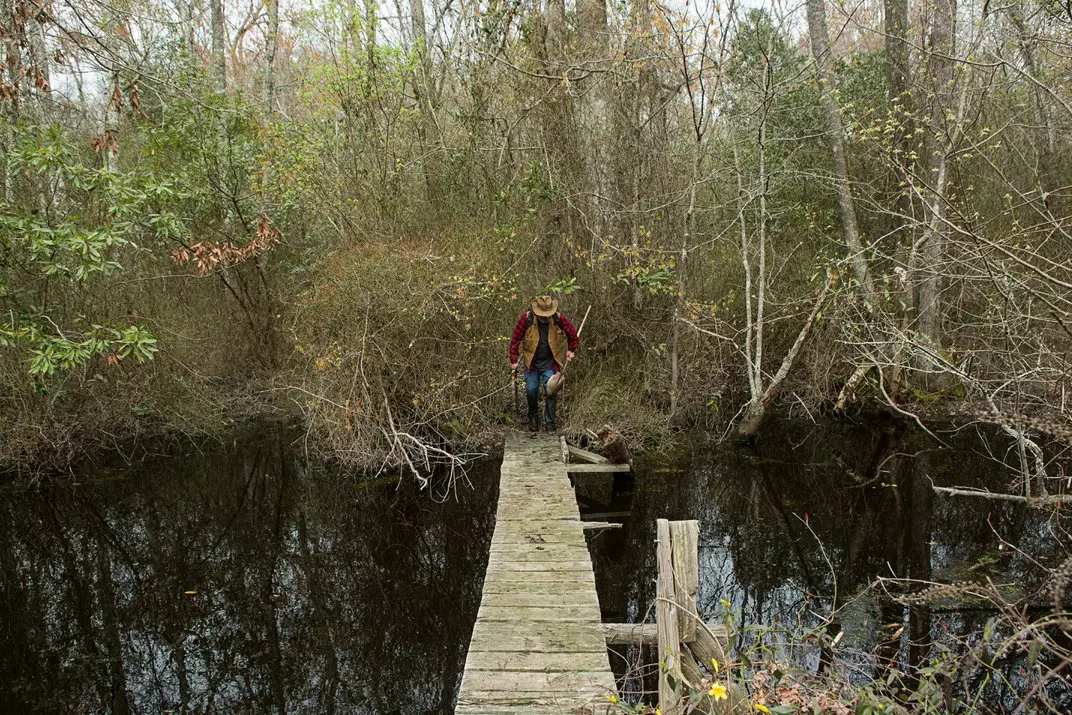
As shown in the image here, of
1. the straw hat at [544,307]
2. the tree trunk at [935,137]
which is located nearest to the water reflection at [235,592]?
the straw hat at [544,307]

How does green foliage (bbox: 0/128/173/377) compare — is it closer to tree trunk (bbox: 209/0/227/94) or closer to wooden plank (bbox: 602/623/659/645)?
wooden plank (bbox: 602/623/659/645)

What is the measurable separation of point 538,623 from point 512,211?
660cm

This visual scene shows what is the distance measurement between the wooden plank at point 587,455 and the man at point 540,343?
74 cm

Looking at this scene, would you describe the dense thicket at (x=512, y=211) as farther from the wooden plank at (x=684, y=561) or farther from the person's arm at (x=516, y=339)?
the wooden plank at (x=684, y=561)

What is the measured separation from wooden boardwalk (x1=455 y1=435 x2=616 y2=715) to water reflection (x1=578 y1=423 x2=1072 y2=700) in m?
0.59

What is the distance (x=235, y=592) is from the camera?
20.9 feet

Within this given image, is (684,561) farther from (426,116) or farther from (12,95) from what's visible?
(426,116)

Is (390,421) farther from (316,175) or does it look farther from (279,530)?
(316,175)

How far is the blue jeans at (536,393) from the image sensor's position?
861 centimetres

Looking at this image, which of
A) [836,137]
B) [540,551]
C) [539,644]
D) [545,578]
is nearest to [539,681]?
[539,644]

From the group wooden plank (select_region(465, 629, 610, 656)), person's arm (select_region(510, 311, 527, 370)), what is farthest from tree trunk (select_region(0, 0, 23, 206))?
wooden plank (select_region(465, 629, 610, 656))

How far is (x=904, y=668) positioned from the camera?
498cm

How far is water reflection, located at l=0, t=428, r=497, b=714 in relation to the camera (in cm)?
504

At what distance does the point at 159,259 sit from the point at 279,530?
6405 mm
